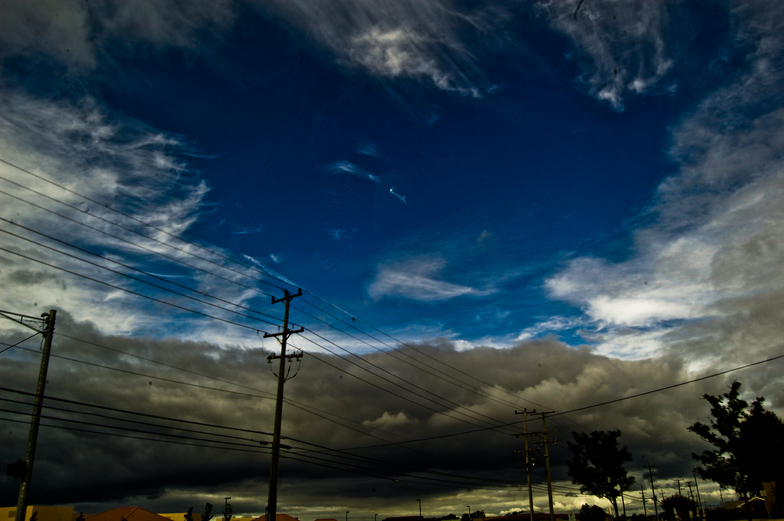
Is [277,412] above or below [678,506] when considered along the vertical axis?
above

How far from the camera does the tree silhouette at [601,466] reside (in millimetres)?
67062

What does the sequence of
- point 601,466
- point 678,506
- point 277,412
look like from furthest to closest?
point 678,506 < point 601,466 < point 277,412

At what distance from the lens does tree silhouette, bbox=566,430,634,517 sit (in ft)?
220

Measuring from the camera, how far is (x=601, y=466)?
67.7 metres

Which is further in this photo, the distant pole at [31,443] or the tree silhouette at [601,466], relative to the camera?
the tree silhouette at [601,466]

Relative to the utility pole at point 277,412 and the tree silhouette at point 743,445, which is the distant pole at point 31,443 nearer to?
the utility pole at point 277,412

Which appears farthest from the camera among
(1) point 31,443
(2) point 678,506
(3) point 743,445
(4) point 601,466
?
(2) point 678,506

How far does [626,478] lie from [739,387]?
24.1 metres

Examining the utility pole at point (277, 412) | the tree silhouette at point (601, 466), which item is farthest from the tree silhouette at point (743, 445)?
the utility pole at point (277, 412)

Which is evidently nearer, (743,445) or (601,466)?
(743,445)

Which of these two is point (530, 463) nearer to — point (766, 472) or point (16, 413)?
point (766, 472)

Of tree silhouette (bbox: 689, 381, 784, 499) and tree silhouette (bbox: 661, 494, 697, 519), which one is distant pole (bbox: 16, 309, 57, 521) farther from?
tree silhouette (bbox: 661, 494, 697, 519)

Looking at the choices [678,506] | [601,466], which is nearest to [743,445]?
[601,466]

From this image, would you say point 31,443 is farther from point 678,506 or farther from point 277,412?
point 678,506
